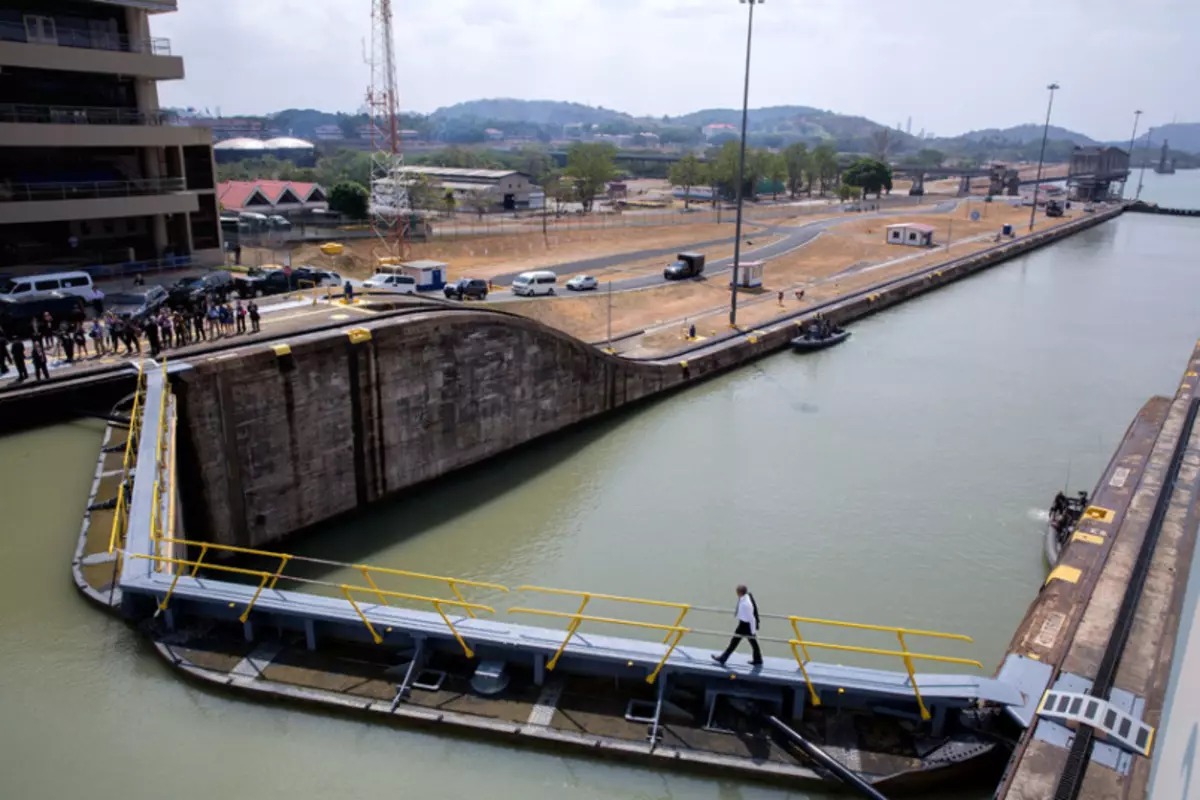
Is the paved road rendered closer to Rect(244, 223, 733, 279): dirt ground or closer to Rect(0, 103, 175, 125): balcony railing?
Rect(244, 223, 733, 279): dirt ground

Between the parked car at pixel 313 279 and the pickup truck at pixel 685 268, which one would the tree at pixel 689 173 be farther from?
the parked car at pixel 313 279

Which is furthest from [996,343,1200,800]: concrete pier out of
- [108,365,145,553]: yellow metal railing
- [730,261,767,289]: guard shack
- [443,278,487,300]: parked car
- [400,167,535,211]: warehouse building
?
[400,167,535,211]: warehouse building

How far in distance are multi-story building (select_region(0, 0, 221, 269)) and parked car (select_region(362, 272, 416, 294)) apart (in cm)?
687

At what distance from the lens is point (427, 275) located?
3922cm

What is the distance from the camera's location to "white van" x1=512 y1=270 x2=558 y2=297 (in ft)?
132

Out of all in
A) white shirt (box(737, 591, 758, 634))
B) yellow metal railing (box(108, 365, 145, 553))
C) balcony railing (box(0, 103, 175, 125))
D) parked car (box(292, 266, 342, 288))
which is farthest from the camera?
parked car (box(292, 266, 342, 288))

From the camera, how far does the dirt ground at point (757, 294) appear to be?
3700cm

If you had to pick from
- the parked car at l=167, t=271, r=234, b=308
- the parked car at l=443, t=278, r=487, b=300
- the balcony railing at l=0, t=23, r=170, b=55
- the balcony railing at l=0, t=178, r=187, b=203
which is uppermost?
the balcony railing at l=0, t=23, r=170, b=55

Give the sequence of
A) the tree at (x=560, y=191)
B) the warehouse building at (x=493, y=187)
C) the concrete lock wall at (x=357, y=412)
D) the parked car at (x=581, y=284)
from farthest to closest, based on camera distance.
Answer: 1. the tree at (x=560, y=191)
2. the warehouse building at (x=493, y=187)
3. the parked car at (x=581, y=284)
4. the concrete lock wall at (x=357, y=412)

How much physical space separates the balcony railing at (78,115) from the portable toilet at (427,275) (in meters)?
11.5

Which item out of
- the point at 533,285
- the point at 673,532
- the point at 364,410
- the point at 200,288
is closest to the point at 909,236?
the point at 533,285

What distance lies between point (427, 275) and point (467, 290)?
2488 millimetres

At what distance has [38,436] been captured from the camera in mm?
18188

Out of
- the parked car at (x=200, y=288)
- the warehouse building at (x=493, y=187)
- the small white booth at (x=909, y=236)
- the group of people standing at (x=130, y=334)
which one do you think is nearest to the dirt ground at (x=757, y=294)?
the small white booth at (x=909, y=236)
